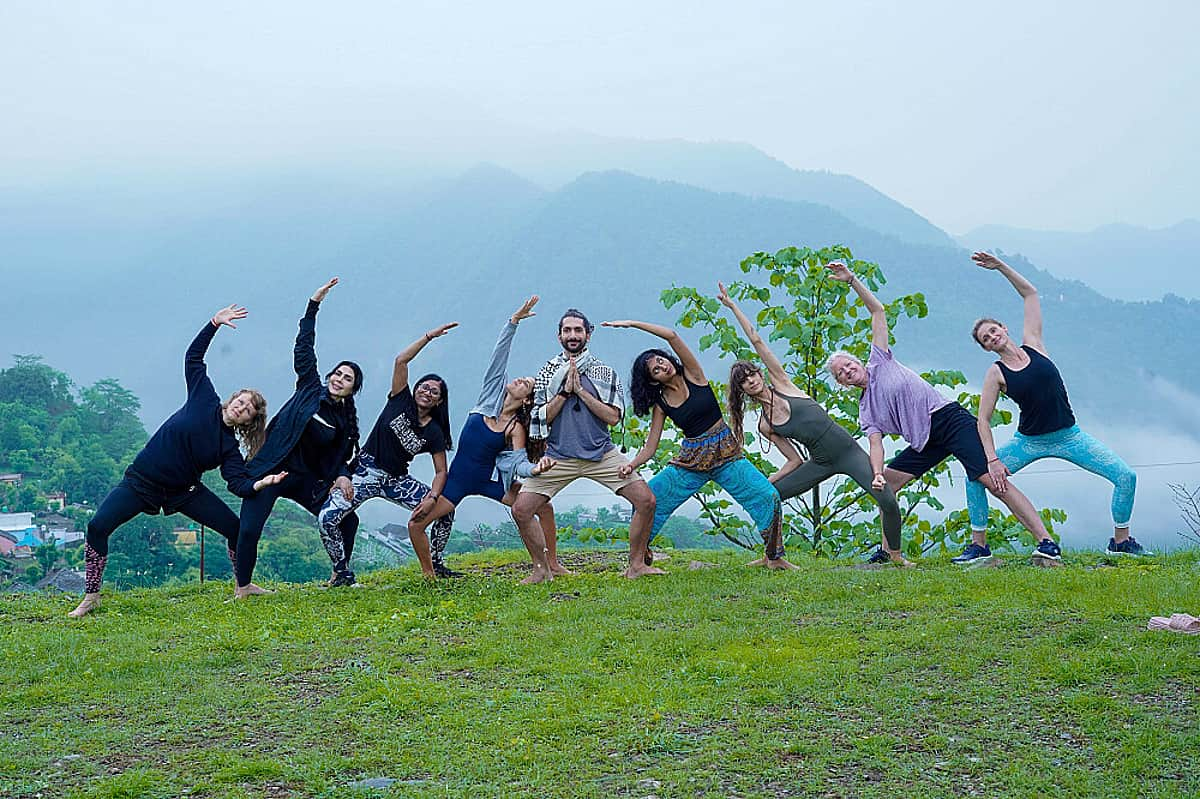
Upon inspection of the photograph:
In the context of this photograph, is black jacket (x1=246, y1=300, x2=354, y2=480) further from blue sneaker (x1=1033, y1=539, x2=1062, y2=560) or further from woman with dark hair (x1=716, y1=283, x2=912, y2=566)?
blue sneaker (x1=1033, y1=539, x2=1062, y2=560)

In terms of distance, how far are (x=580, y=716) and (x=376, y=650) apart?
6.63ft

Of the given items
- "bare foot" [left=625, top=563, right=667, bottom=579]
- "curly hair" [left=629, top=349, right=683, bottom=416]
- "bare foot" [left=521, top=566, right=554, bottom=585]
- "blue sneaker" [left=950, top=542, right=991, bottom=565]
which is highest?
"curly hair" [left=629, top=349, right=683, bottom=416]

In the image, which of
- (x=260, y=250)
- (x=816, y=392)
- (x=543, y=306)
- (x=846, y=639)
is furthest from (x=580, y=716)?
(x=260, y=250)

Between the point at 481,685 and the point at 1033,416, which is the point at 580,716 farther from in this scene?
the point at 1033,416

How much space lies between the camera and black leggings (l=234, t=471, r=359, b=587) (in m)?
8.91

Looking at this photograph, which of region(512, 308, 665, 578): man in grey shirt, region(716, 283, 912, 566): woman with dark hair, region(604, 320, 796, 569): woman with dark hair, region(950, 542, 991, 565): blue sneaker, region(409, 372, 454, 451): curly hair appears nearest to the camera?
region(512, 308, 665, 578): man in grey shirt

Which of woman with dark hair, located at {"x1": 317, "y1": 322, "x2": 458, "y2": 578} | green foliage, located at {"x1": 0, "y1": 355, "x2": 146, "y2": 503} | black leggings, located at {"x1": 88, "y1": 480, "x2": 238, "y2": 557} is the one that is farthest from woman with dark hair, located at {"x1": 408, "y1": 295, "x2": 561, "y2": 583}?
green foliage, located at {"x1": 0, "y1": 355, "x2": 146, "y2": 503}

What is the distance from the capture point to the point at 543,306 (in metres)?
71.5

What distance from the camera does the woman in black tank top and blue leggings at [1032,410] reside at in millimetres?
8805

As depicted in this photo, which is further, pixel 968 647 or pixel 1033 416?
pixel 1033 416

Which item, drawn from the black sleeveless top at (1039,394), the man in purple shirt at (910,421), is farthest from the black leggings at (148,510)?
the black sleeveless top at (1039,394)

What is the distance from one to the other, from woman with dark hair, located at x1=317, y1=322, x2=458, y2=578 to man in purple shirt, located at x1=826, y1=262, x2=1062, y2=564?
312cm

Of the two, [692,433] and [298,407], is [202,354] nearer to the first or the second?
[298,407]

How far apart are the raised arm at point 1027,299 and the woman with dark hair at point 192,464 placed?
18.7 feet
